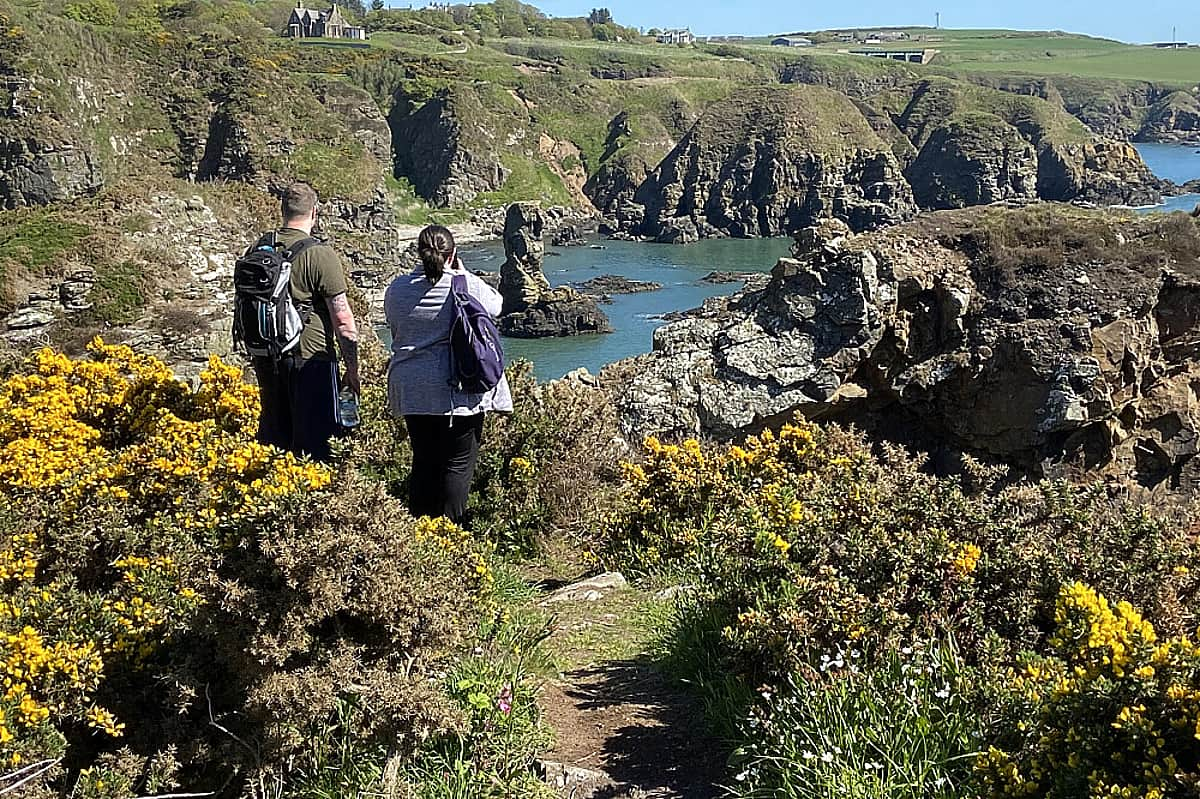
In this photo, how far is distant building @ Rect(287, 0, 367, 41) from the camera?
148000 mm

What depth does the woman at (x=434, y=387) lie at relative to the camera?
16.6 feet

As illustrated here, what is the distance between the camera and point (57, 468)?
507 centimetres

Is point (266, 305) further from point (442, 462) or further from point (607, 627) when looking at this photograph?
point (607, 627)

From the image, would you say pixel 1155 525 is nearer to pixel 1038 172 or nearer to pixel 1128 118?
pixel 1038 172

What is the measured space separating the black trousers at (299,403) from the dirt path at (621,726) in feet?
4.89

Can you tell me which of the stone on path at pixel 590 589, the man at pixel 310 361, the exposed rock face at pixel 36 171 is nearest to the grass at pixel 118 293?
the man at pixel 310 361

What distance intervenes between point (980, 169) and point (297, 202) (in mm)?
134033

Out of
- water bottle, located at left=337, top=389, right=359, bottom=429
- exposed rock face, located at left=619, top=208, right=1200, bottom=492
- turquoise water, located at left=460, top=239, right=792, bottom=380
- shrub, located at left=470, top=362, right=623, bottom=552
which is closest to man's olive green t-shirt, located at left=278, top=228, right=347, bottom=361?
water bottle, located at left=337, top=389, right=359, bottom=429

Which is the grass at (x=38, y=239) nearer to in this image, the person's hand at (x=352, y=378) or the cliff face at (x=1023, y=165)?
the person's hand at (x=352, y=378)

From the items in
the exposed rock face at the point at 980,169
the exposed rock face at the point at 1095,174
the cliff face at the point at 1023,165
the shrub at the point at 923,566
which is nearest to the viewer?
the shrub at the point at 923,566

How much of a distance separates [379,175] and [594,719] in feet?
315

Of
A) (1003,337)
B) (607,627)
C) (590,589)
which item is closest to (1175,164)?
(1003,337)

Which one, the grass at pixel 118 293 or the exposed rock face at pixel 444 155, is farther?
the exposed rock face at pixel 444 155

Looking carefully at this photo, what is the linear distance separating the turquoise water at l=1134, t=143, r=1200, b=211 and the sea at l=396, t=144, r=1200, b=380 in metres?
0.26
